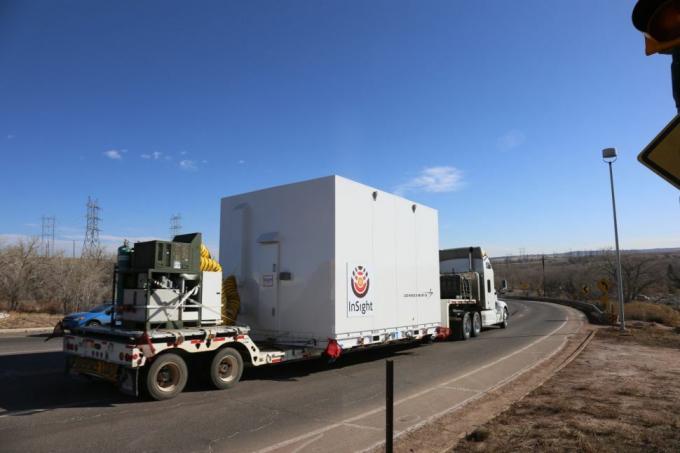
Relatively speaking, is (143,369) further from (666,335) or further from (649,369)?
(666,335)

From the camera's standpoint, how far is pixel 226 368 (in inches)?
340

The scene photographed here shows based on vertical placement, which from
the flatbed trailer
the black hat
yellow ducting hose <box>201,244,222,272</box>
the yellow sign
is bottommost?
the flatbed trailer

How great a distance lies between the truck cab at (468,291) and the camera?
59.1 ft

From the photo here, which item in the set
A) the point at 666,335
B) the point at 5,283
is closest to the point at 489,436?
the point at 666,335

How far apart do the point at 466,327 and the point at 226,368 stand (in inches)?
461

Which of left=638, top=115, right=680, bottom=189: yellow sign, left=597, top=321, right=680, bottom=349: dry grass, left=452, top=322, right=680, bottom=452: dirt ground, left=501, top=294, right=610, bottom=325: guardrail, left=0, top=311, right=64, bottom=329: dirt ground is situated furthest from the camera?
left=501, top=294, right=610, bottom=325: guardrail

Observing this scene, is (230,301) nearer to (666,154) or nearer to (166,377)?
(166,377)

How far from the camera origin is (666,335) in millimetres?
17547

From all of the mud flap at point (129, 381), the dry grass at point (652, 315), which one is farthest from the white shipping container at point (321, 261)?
the dry grass at point (652, 315)

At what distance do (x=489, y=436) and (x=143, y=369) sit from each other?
530 cm

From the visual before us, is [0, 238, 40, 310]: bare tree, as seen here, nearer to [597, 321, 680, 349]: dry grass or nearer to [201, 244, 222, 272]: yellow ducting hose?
[201, 244, 222, 272]: yellow ducting hose

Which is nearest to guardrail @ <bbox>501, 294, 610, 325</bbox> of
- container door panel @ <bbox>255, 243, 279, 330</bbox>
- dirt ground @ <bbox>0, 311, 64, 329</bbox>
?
container door panel @ <bbox>255, 243, 279, 330</bbox>

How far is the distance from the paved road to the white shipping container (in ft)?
3.36

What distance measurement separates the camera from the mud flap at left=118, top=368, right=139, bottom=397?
24.2 ft
